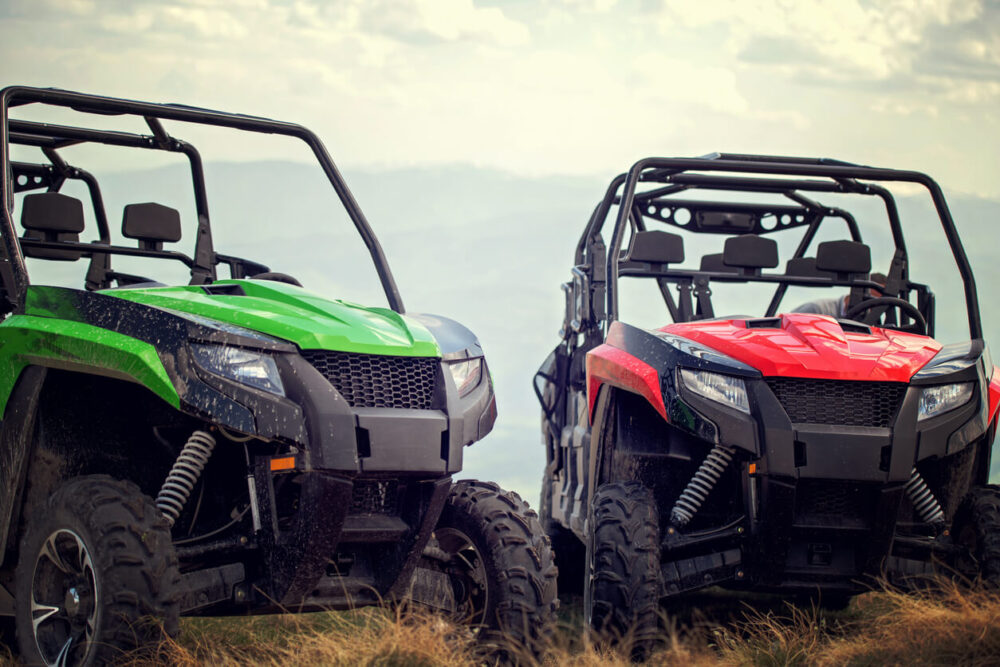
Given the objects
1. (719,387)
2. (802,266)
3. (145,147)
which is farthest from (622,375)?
(802,266)

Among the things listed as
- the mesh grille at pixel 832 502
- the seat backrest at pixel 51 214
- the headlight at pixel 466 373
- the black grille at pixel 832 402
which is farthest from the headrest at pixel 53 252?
the mesh grille at pixel 832 502

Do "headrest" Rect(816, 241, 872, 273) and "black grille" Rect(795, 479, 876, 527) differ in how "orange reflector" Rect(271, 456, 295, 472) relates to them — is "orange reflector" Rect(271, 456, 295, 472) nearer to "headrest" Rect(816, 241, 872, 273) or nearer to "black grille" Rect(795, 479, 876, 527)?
"black grille" Rect(795, 479, 876, 527)

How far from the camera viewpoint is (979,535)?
5332 mm

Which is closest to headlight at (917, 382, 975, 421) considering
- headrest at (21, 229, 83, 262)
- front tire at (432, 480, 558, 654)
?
front tire at (432, 480, 558, 654)

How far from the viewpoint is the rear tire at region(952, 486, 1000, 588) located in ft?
17.3

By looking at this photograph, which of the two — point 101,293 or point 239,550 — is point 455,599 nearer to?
point 239,550

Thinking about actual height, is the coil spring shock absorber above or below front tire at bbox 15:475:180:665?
above

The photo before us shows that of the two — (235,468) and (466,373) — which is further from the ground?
(466,373)

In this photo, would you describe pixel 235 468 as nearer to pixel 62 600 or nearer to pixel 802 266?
pixel 62 600

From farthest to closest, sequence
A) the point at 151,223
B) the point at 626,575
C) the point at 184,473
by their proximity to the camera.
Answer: the point at 151,223 < the point at 626,575 < the point at 184,473

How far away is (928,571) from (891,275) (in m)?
2.21

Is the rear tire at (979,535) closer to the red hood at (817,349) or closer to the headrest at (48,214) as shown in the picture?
the red hood at (817,349)

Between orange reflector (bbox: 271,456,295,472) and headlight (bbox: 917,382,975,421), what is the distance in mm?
2542

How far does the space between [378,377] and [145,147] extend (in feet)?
9.15
